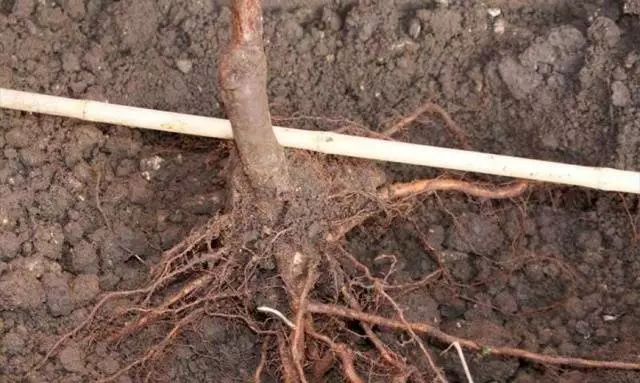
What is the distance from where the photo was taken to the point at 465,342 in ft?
6.51

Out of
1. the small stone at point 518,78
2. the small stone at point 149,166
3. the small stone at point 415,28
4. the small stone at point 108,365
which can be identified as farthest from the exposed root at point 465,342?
the small stone at point 415,28

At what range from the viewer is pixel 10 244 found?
2.05m

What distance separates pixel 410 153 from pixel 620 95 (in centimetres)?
58

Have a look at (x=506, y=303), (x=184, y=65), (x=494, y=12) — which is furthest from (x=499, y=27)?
(x=184, y=65)

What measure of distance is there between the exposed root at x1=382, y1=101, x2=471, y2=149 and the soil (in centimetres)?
4

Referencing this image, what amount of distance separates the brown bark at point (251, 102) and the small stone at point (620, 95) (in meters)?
0.83

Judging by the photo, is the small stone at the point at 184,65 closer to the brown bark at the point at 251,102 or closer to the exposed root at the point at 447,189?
the brown bark at the point at 251,102

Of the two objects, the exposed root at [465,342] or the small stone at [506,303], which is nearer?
the exposed root at [465,342]

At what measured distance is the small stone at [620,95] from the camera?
2193 mm

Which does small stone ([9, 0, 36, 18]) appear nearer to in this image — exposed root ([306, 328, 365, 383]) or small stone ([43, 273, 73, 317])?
small stone ([43, 273, 73, 317])

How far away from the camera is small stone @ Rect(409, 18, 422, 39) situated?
7.64 ft

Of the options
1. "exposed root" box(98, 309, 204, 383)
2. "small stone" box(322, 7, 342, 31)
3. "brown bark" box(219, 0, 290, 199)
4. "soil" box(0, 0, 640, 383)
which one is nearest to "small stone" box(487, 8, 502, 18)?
"soil" box(0, 0, 640, 383)

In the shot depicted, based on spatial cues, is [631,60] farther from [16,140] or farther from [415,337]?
[16,140]

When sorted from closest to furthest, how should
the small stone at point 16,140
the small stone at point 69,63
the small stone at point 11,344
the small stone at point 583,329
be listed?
the small stone at point 11,344, the small stone at point 583,329, the small stone at point 16,140, the small stone at point 69,63
